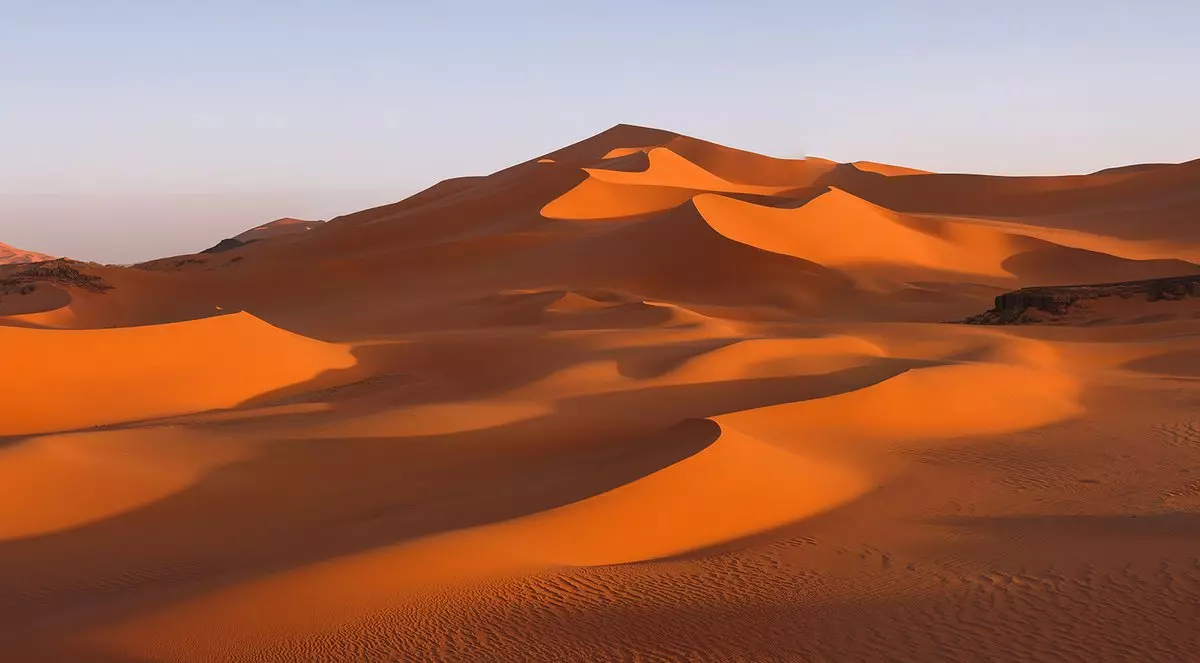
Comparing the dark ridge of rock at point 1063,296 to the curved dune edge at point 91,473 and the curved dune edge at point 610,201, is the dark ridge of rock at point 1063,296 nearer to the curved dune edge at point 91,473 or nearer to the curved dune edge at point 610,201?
the curved dune edge at point 91,473

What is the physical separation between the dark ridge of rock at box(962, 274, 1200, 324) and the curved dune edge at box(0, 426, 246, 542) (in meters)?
14.9

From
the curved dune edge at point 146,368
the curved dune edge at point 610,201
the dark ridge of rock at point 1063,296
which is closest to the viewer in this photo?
the curved dune edge at point 146,368

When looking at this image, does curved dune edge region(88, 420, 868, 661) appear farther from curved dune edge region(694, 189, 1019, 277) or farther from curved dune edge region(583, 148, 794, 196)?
curved dune edge region(583, 148, 794, 196)

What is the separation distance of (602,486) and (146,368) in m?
9.51

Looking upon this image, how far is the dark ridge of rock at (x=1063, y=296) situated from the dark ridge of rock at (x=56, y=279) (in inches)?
817

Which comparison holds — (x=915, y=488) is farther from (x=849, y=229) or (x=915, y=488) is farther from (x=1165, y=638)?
(x=849, y=229)

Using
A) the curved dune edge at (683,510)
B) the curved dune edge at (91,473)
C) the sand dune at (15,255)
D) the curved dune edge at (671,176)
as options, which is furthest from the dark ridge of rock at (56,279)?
the sand dune at (15,255)

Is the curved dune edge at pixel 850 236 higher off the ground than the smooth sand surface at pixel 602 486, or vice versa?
the curved dune edge at pixel 850 236

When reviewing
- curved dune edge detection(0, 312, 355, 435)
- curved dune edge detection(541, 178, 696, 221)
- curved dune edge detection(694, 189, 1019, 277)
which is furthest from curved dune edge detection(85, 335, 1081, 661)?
curved dune edge detection(541, 178, 696, 221)

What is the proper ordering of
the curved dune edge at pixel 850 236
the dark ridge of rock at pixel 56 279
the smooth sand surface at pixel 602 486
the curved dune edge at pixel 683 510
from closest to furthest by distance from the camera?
the smooth sand surface at pixel 602 486, the curved dune edge at pixel 683 510, the dark ridge of rock at pixel 56 279, the curved dune edge at pixel 850 236

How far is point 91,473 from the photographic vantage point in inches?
359

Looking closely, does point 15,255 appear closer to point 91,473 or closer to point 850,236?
point 850,236

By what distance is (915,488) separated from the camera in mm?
8758

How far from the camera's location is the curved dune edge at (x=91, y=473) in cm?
834
